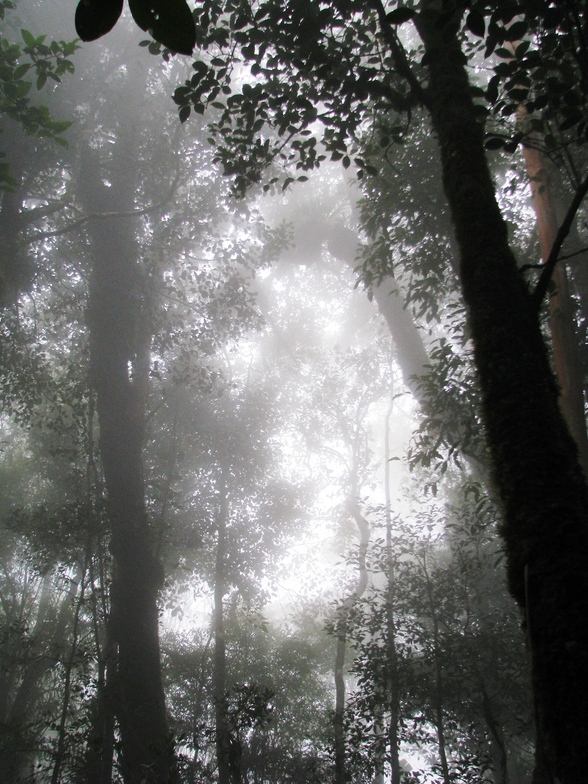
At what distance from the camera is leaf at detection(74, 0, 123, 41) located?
2.23ft

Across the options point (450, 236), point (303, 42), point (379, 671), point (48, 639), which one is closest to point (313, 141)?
point (303, 42)

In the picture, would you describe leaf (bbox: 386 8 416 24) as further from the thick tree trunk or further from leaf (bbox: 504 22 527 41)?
leaf (bbox: 504 22 527 41)

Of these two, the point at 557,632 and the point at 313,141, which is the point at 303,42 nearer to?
the point at 313,141

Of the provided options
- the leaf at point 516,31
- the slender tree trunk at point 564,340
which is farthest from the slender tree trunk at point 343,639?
the leaf at point 516,31

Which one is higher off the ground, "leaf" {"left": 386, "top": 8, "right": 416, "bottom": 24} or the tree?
"leaf" {"left": 386, "top": 8, "right": 416, "bottom": 24}

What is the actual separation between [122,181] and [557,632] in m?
10.8

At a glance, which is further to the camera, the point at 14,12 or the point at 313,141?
the point at 14,12

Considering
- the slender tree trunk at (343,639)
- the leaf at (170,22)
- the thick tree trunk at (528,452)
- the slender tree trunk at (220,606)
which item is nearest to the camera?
the leaf at (170,22)

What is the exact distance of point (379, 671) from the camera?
19.6ft

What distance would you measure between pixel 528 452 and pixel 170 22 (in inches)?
47.5

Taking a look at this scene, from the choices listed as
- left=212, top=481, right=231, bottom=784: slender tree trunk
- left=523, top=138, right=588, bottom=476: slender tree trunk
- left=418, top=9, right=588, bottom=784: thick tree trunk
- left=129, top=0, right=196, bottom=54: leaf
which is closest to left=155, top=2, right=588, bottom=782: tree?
left=418, top=9, right=588, bottom=784: thick tree trunk

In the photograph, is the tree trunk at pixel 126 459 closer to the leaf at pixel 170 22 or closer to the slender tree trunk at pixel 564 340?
the slender tree trunk at pixel 564 340

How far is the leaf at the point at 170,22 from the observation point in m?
0.68

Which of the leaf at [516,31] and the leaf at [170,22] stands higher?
the leaf at [516,31]
